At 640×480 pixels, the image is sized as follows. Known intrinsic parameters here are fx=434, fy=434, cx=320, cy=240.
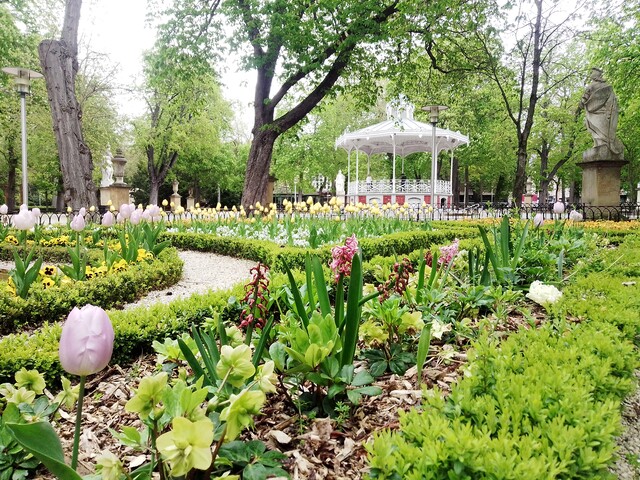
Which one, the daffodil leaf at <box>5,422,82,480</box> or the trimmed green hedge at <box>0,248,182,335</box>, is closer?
the daffodil leaf at <box>5,422,82,480</box>

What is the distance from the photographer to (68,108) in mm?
11133

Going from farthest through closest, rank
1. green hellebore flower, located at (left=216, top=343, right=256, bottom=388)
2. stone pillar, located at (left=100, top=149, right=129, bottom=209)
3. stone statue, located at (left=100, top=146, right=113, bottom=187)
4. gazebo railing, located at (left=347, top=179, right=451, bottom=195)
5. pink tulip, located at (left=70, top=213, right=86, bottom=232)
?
stone statue, located at (left=100, top=146, right=113, bottom=187) → gazebo railing, located at (left=347, top=179, right=451, bottom=195) → stone pillar, located at (left=100, top=149, right=129, bottom=209) → pink tulip, located at (left=70, top=213, right=86, bottom=232) → green hellebore flower, located at (left=216, top=343, right=256, bottom=388)

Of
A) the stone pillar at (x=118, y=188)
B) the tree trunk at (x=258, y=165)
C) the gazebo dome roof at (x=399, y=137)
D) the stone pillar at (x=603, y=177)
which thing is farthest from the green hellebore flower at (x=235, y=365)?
the gazebo dome roof at (x=399, y=137)

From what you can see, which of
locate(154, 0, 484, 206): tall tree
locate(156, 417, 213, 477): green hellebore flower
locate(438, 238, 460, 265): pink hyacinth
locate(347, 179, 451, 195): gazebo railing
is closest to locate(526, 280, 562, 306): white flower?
locate(438, 238, 460, 265): pink hyacinth

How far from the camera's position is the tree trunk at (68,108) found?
1090cm

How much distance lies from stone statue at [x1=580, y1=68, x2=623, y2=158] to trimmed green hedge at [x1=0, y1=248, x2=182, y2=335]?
12.4 meters

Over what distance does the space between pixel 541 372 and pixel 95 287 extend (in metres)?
4.25

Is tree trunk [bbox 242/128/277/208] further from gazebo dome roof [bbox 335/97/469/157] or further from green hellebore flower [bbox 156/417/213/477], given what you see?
green hellebore flower [bbox 156/417/213/477]

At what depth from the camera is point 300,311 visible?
1.90 meters

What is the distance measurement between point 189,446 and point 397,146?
26.9 m

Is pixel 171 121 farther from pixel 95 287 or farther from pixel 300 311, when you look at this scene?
pixel 300 311

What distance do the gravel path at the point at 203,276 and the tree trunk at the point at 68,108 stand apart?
4.22 m

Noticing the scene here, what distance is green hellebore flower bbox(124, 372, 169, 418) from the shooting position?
45.6 inches

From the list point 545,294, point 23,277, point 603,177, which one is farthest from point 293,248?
point 603,177
